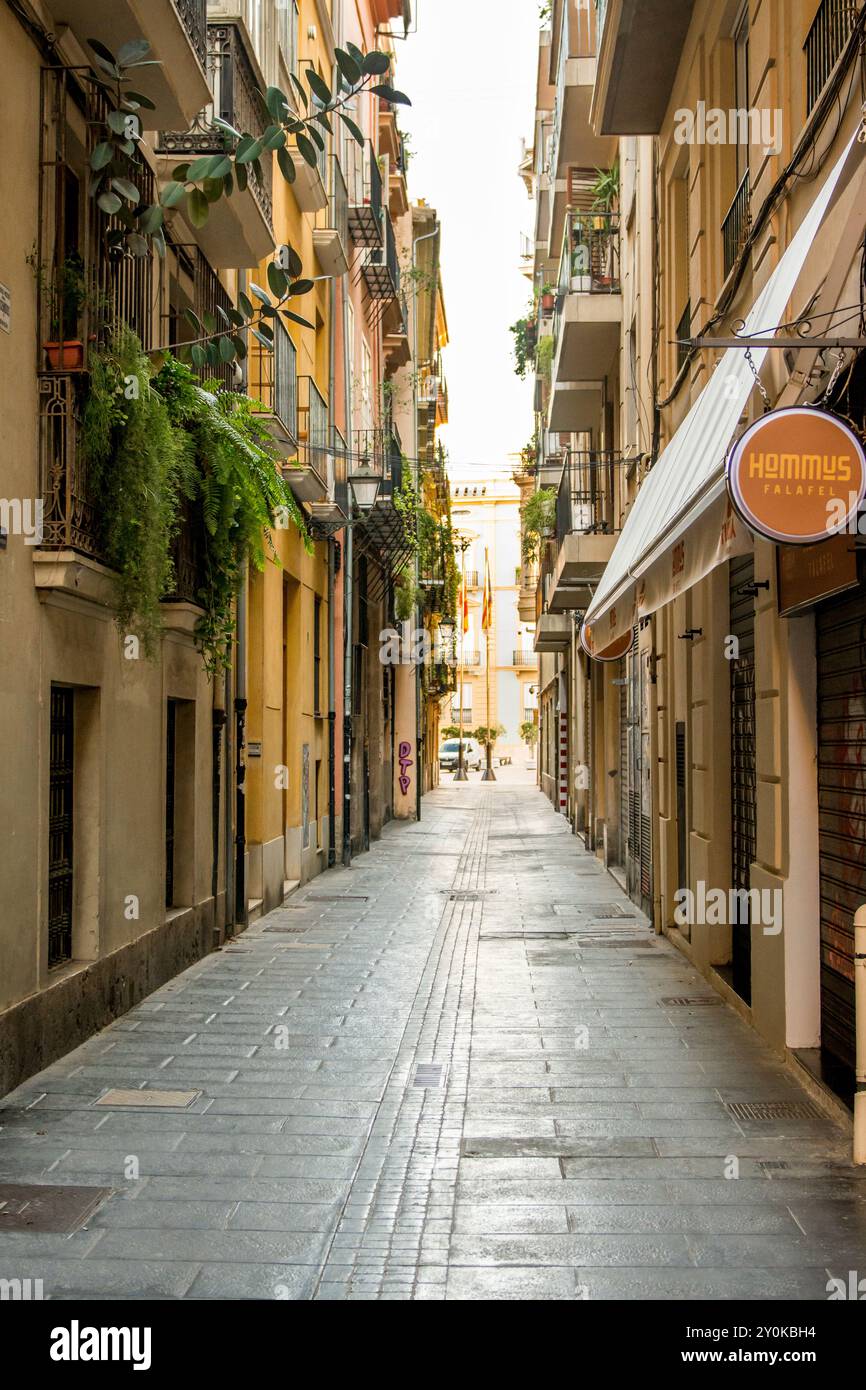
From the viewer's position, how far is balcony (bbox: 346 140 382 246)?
22.8 m

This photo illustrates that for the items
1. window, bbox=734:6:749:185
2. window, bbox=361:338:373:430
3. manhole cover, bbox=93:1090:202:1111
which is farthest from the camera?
window, bbox=361:338:373:430

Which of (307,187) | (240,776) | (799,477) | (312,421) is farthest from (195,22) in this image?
(312,421)

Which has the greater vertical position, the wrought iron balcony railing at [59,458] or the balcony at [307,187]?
the balcony at [307,187]

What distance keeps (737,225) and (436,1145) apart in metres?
7.10

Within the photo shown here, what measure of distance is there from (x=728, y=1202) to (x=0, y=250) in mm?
5844

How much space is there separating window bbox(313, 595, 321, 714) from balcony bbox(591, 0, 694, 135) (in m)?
8.46

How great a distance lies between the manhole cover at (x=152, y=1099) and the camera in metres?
7.14

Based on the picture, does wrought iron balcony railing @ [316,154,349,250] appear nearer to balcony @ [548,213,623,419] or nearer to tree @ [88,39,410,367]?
balcony @ [548,213,623,419]

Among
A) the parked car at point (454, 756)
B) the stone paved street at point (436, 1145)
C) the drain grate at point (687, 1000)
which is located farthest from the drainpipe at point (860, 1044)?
the parked car at point (454, 756)

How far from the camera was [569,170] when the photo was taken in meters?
20.5

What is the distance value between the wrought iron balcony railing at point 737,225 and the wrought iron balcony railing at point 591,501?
8302 mm

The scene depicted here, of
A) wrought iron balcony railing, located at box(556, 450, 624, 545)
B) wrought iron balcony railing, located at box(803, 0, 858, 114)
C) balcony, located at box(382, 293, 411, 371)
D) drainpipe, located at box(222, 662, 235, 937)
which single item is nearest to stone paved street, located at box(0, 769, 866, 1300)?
drainpipe, located at box(222, 662, 235, 937)

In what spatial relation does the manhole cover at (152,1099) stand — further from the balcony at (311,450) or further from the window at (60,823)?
the balcony at (311,450)

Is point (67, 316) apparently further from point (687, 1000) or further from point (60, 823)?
point (687, 1000)
